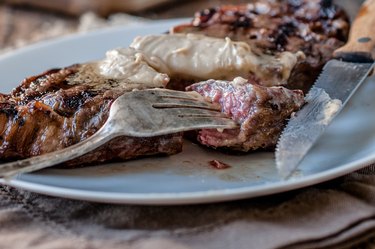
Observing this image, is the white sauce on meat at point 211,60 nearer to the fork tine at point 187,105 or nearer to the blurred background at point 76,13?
the fork tine at point 187,105

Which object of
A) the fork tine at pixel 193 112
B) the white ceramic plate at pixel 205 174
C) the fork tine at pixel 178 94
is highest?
the fork tine at pixel 178 94

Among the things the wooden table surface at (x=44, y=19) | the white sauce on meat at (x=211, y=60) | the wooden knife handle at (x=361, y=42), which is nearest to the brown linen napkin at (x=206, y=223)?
the white sauce on meat at (x=211, y=60)

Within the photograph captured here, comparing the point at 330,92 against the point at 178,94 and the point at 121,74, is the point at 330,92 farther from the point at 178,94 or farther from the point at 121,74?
the point at 121,74

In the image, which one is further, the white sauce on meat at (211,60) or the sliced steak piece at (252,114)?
the white sauce on meat at (211,60)

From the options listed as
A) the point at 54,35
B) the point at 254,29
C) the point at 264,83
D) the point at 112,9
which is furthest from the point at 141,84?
the point at 112,9

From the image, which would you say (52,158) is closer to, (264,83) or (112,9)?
(264,83)

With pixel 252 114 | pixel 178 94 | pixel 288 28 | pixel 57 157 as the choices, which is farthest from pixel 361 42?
pixel 57 157

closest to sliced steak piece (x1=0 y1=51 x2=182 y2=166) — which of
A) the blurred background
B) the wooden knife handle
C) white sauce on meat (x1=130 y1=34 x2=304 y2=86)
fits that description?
white sauce on meat (x1=130 y1=34 x2=304 y2=86)
